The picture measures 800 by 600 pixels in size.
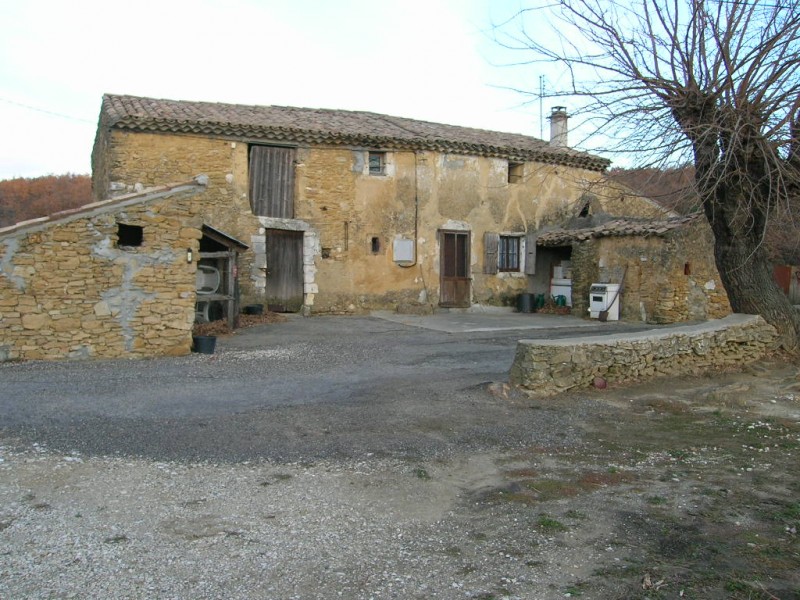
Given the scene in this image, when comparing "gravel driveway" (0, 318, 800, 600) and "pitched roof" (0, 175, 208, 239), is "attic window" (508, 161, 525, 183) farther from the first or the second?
"gravel driveway" (0, 318, 800, 600)

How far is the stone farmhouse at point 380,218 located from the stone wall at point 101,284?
153mm

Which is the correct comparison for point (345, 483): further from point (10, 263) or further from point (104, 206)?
point (10, 263)

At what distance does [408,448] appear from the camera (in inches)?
205

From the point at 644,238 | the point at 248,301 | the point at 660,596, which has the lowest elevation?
the point at 660,596

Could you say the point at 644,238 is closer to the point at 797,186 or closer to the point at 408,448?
the point at 797,186

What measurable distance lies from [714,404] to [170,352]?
7.29 metres

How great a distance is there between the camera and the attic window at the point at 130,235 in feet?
31.1

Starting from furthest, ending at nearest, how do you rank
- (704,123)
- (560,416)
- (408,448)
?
(704,123) < (560,416) < (408,448)

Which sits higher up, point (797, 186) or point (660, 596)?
point (797, 186)

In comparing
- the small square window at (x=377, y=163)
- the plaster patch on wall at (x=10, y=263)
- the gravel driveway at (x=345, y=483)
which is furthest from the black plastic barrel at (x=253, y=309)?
the gravel driveway at (x=345, y=483)

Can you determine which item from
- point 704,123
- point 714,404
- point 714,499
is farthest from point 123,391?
point 704,123

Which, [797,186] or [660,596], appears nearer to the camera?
[660,596]

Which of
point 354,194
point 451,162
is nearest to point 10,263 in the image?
point 354,194

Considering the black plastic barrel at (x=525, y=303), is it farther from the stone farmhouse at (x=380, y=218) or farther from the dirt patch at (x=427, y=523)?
the dirt patch at (x=427, y=523)
